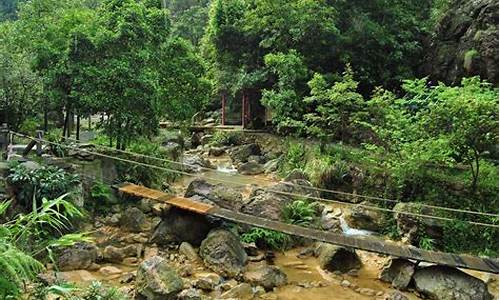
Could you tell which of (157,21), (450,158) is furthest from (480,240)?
(157,21)

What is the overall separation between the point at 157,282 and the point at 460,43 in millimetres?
10290

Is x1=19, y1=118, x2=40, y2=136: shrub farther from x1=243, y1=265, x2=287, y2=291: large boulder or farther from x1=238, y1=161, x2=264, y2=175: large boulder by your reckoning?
x1=243, y1=265, x2=287, y2=291: large boulder

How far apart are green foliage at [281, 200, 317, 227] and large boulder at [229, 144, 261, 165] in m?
5.57

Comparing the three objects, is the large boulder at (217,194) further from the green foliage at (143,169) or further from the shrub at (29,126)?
the shrub at (29,126)

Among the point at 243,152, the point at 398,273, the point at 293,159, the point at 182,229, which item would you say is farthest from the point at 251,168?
the point at 398,273

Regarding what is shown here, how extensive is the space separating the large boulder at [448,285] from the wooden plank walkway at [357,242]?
0.23 m

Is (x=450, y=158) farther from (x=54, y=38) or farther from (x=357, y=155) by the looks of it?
(x=54, y=38)

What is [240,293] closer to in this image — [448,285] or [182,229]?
[182,229]

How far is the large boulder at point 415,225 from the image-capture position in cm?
712

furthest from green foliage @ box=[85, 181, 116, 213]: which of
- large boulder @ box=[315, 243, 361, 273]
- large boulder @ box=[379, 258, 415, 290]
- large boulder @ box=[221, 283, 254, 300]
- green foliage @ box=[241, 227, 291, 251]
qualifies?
large boulder @ box=[379, 258, 415, 290]

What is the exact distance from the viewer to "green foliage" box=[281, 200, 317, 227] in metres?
7.59

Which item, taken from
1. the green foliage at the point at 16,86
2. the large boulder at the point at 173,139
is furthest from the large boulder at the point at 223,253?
the large boulder at the point at 173,139

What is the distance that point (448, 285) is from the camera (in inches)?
212

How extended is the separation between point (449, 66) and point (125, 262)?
32.0 feet
